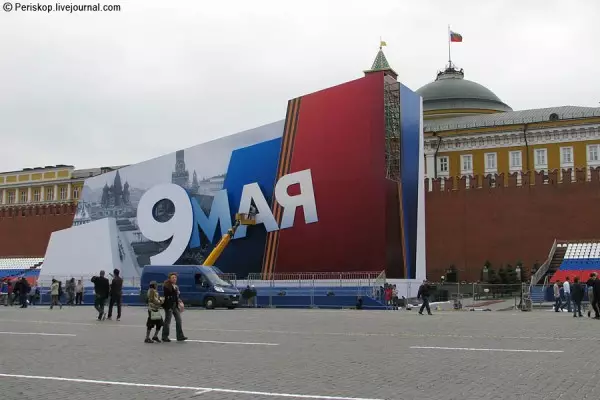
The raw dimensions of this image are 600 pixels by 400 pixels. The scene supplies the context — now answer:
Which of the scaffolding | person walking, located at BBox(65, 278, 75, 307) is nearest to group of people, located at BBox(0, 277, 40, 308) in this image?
person walking, located at BBox(65, 278, 75, 307)

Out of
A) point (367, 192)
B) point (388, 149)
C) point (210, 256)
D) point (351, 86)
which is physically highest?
point (351, 86)

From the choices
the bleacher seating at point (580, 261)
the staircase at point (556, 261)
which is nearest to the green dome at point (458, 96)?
the staircase at point (556, 261)

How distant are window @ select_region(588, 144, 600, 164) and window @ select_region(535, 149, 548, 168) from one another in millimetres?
3021

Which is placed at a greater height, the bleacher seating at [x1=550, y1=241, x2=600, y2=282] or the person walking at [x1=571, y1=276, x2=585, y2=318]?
the bleacher seating at [x1=550, y1=241, x2=600, y2=282]

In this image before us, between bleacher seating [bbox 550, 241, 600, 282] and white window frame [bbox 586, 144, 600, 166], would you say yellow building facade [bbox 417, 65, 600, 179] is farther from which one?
bleacher seating [bbox 550, 241, 600, 282]

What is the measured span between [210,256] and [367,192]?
26.9 feet

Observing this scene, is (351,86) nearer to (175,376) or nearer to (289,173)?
(289,173)

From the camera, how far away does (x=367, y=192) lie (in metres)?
29.2

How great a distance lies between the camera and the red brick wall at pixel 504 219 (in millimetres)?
36062

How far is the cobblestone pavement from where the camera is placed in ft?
23.7

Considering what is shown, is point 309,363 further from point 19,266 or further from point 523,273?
point 19,266

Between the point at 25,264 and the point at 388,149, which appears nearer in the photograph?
the point at 388,149

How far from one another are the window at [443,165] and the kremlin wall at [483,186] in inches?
3.1

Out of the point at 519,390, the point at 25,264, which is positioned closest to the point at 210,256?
the point at 25,264
